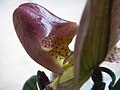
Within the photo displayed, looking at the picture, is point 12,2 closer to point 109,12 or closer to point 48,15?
point 48,15

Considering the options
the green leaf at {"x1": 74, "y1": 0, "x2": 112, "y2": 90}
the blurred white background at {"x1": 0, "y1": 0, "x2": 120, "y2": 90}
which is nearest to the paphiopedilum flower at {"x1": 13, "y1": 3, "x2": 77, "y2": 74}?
the green leaf at {"x1": 74, "y1": 0, "x2": 112, "y2": 90}

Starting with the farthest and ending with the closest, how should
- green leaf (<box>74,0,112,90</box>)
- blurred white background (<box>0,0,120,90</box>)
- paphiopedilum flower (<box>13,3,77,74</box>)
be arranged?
1. blurred white background (<box>0,0,120,90</box>)
2. paphiopedilum flower (<box>13,3,77,74</box>)
3. green leaf (<box>74,0,112,90</box>)

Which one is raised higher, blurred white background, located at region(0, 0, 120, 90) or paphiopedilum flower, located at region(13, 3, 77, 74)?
paphiopedilum flower, located at region(13, 3, 77, 74)

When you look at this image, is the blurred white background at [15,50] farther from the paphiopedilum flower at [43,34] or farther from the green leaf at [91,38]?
the green leaf at [91,38]

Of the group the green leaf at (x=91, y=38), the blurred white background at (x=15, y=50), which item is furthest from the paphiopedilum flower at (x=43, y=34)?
the blurred white background at (x=15, y=50)

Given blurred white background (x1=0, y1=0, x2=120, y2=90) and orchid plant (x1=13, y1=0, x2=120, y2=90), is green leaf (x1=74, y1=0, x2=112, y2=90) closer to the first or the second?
orchid plant (x1=13, y1=0, x2=120, y2=90)

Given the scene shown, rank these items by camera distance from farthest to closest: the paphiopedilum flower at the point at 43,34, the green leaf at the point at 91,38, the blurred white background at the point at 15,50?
the blurred white background at the point at 15,50 → the paphiopedilum flower at the point at 43,34 → the green leaf at the point at 91,38

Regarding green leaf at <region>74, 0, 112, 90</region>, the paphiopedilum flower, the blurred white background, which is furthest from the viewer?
the blurred white background
